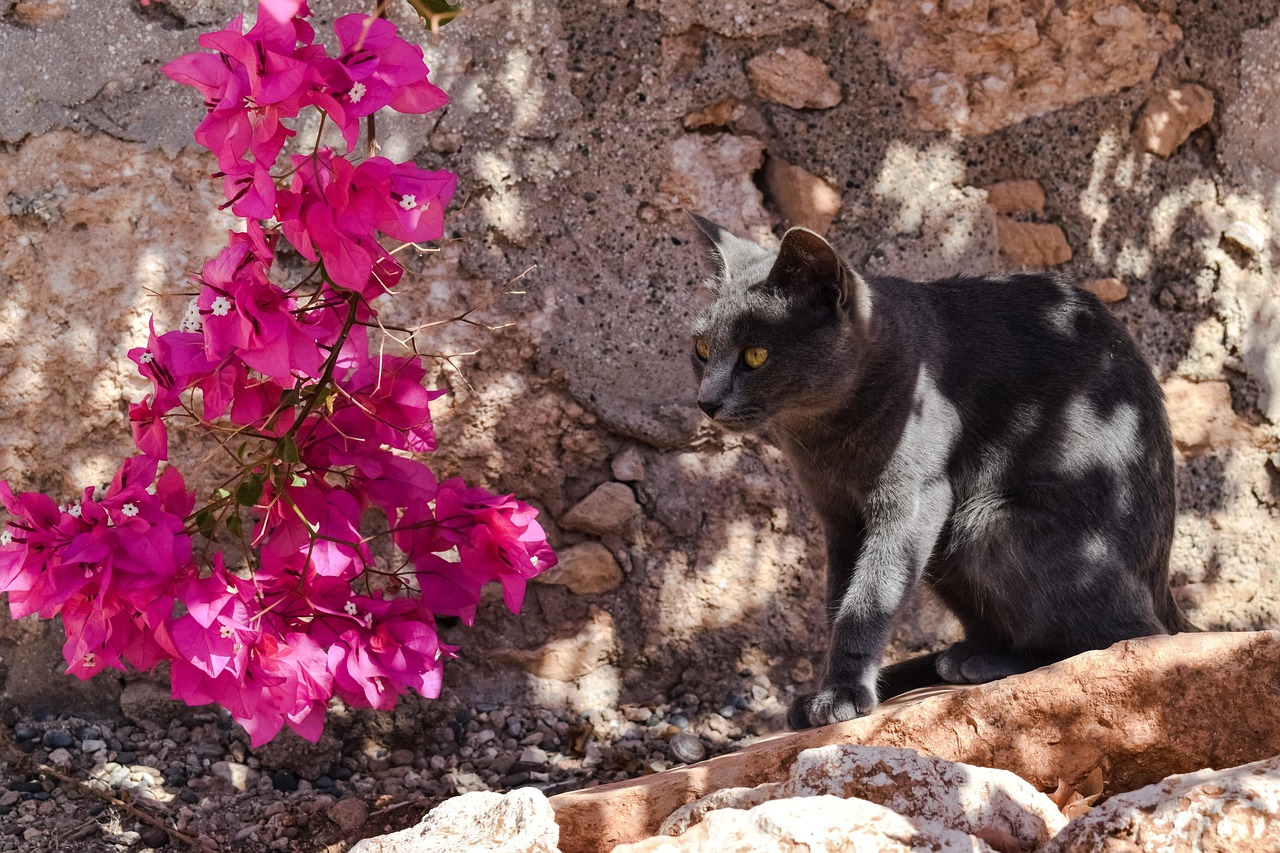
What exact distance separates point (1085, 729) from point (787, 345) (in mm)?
932

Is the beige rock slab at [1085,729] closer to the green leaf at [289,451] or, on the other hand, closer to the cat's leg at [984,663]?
the cat's leg at [984,663]

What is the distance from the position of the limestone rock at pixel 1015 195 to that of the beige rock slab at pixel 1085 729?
141 centimetres

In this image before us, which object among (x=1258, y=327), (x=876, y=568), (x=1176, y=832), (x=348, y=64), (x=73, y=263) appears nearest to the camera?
(x=1176, y=832)

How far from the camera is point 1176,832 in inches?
58.1

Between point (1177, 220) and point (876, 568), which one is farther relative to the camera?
point (1177, 220)

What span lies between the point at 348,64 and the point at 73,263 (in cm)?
117

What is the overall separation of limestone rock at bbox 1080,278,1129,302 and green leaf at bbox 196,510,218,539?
2266mm

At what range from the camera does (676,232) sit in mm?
2943

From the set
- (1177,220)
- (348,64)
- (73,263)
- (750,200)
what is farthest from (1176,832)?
(73,263)

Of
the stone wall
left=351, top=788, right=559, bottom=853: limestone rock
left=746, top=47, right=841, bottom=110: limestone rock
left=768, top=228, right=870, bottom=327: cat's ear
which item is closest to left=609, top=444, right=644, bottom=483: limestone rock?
the stone wall

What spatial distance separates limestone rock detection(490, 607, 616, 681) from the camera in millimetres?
2916

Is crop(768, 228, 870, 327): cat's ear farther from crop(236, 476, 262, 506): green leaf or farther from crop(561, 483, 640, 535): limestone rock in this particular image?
crop(236, 476, 262, 506): green leaf

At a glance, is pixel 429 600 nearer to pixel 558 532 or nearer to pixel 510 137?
pixel 558 532

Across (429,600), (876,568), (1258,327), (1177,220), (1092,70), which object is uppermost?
(1092,70)
